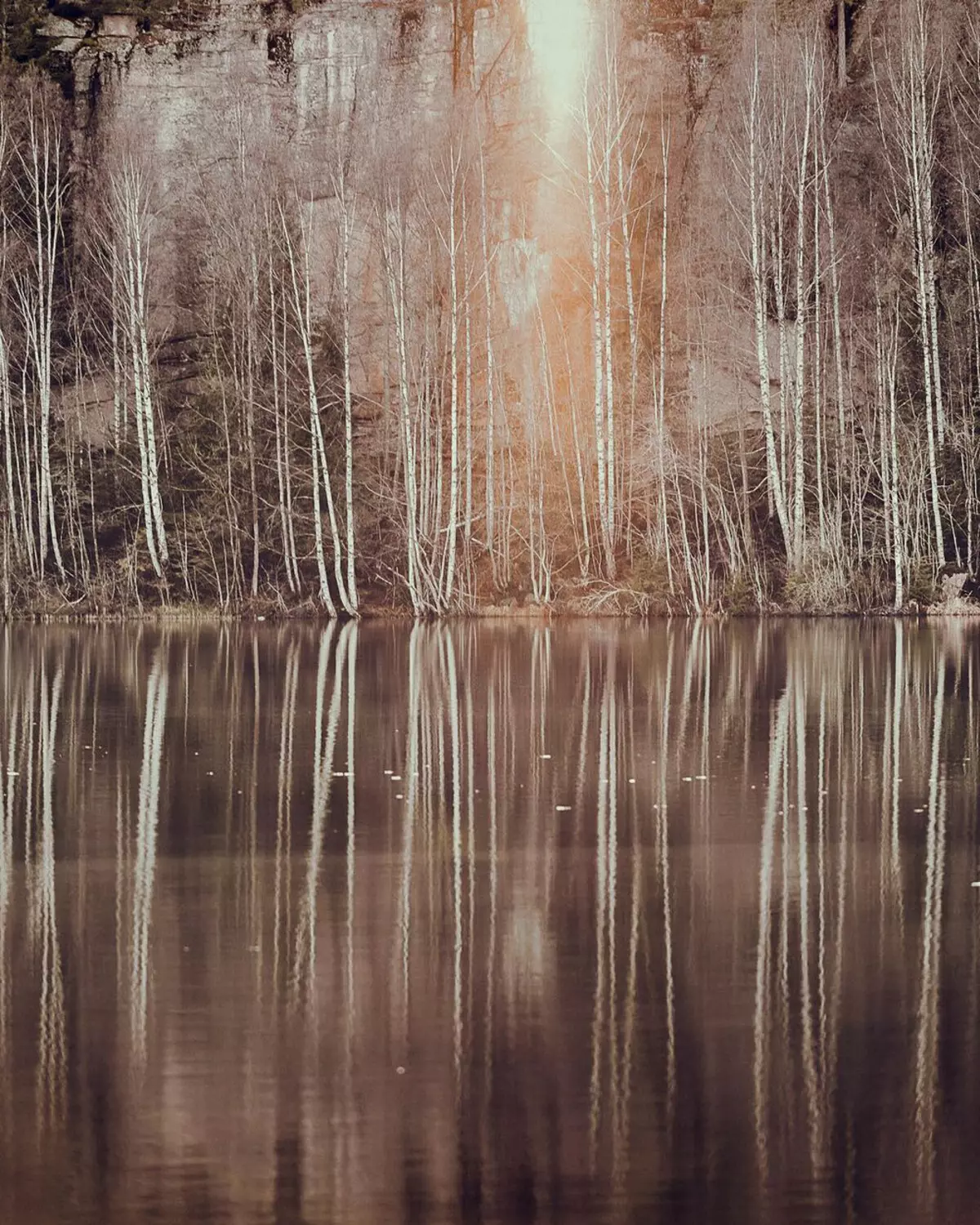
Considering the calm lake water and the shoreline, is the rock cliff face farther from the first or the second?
the calm lake water

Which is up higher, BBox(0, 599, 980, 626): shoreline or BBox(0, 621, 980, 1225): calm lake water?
BBox(0, 599, 980, 626): shoreline

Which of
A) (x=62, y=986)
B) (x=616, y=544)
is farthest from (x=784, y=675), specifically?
(x=616, y=544)

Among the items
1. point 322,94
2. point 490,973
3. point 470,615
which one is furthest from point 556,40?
point 490,973

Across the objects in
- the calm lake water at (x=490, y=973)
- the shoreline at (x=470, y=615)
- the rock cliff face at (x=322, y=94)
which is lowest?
the calm lake water at (x=490, y=973)

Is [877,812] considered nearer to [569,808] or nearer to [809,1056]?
[569,808]

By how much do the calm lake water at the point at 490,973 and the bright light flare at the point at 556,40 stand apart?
3084cm

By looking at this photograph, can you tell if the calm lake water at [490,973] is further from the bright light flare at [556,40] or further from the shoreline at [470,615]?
the bright light flare at [556,40]

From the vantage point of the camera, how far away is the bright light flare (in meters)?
43.3

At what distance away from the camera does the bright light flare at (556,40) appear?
142ft

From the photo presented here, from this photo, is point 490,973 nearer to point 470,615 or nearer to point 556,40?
point 470,615

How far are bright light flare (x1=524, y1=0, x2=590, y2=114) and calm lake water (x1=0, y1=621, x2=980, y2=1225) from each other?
30.8 meters

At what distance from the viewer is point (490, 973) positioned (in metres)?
7.20

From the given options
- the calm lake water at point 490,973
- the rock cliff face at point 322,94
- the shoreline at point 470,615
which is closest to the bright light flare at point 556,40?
the rock cliff face at point 322,94

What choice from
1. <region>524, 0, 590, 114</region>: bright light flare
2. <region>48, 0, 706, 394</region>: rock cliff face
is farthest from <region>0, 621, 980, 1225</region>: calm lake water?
<region>524, 0, 590, 114</region>: bright light flare
